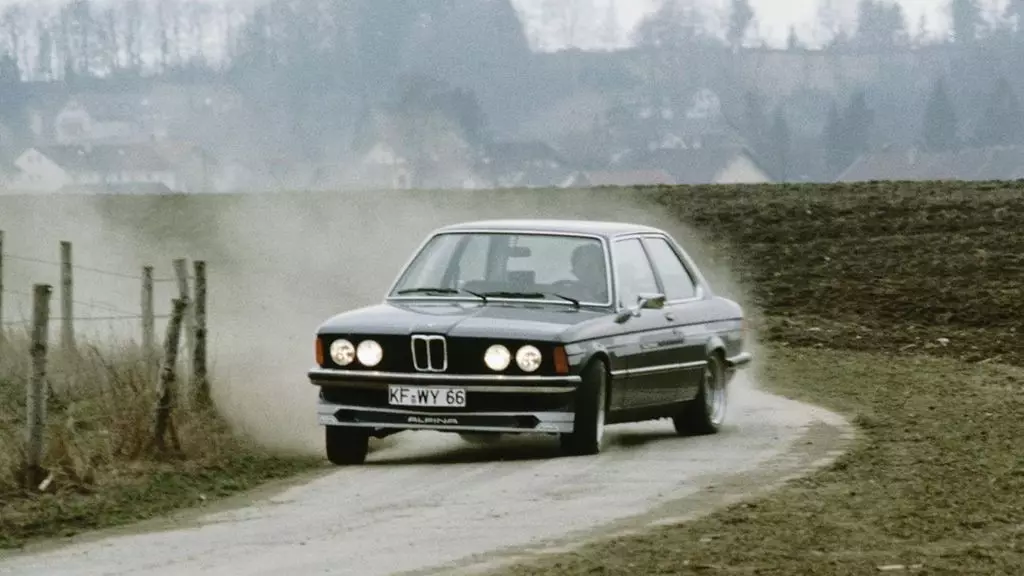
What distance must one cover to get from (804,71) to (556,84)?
18244mm

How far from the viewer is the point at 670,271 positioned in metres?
17.5

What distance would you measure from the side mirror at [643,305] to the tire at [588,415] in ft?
1.77

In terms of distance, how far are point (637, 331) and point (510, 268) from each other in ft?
3.16

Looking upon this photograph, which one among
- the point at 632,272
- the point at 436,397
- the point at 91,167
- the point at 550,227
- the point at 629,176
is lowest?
the point at 436,397

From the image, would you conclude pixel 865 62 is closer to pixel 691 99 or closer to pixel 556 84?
pixel 691 99

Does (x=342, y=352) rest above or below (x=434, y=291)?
below

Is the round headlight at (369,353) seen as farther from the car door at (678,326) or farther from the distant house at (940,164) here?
the distant house at (940,164)

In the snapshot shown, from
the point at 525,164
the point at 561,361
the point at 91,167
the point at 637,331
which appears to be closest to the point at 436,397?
the point at 561,361

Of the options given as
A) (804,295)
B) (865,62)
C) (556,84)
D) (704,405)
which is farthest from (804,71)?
(704,405)

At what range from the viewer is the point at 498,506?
1284 cm

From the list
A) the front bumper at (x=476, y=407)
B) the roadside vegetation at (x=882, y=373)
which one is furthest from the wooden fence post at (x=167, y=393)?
the roadside vegetation at (x=882, y=373)

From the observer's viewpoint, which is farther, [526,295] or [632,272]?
[632,272]

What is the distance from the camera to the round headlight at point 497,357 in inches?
590

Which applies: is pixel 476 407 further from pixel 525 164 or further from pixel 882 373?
pixel 525 164
